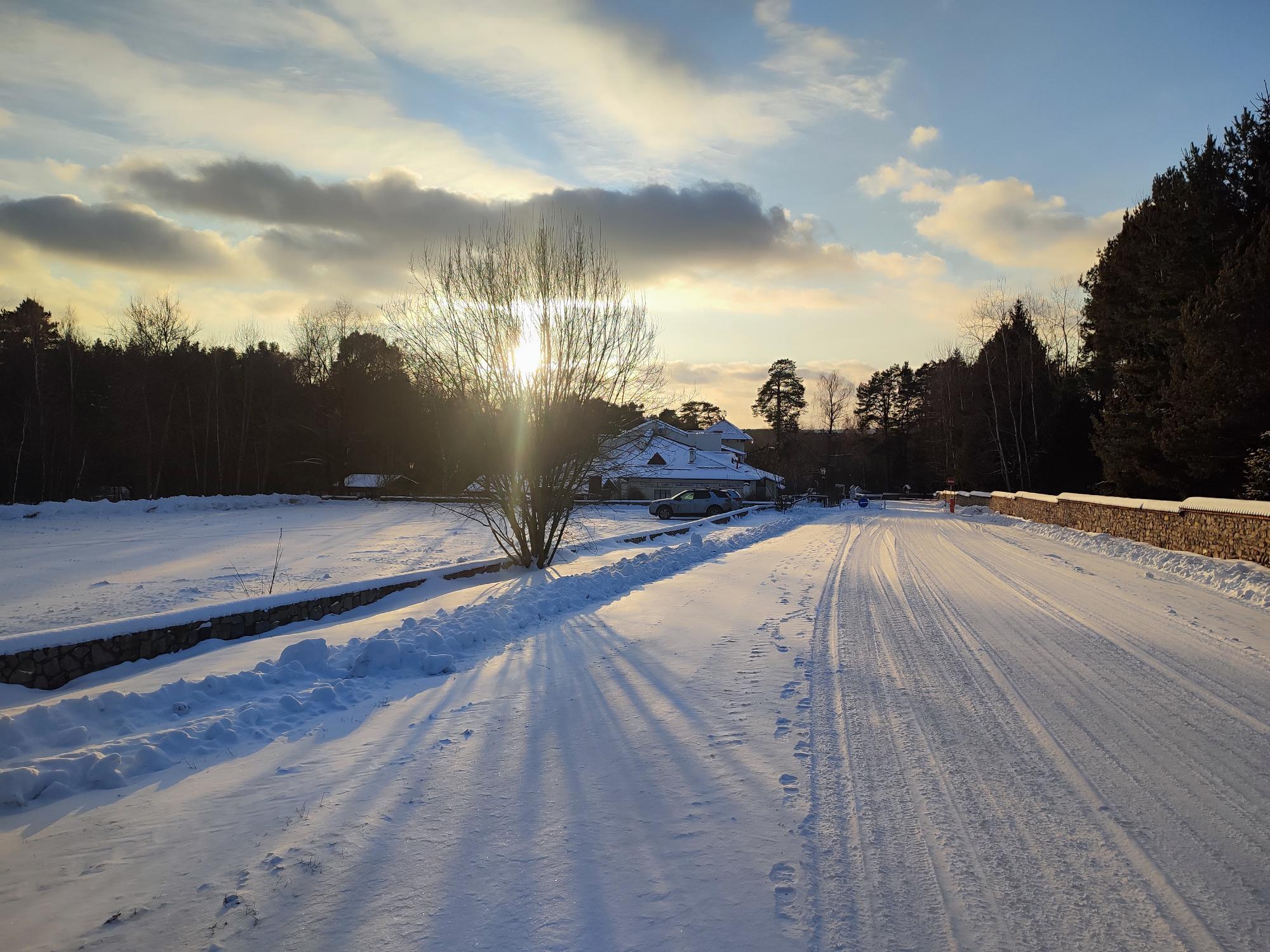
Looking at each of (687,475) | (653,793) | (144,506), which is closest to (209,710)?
(653,793)

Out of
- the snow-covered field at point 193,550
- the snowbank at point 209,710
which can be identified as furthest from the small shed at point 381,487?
the snowbank at point 209,710

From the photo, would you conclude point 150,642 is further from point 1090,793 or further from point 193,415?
point 193,415

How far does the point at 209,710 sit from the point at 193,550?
1684 cm

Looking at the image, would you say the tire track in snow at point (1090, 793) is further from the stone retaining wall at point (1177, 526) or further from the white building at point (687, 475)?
the white building at point (687, 475)

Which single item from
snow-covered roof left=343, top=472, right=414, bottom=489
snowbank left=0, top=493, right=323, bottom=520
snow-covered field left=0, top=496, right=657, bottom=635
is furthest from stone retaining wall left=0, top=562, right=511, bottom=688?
snow-covered roof left=343, top=472, right=414, bottom=489

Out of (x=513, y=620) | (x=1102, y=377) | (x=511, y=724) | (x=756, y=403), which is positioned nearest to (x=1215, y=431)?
(x=1102, y=377)

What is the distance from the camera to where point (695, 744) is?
511cm

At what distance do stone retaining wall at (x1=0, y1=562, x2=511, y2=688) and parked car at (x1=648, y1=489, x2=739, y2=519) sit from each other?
28.1 m

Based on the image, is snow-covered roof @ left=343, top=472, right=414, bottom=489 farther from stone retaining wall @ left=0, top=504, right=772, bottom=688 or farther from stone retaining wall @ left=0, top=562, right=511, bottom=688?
stone retaining wall @ left=0, top=562, right=511, bottom=688

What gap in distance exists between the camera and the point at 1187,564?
1462 centimetres

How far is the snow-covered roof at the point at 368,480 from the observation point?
52406 millimetres

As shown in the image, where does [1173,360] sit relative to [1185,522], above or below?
above

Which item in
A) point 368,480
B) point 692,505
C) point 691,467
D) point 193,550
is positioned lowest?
point 193,550

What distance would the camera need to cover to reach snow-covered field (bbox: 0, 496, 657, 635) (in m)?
12.1
